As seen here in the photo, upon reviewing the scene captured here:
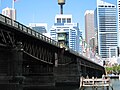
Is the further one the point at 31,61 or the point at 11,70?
the point at 31,61

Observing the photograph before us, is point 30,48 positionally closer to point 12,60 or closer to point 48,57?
point 12,60

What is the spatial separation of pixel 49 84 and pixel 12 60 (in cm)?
4145

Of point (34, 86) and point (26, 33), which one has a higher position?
point (26, 33)

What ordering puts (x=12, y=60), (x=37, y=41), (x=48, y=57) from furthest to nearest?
(x=48, y=57) < (x=37, y=41) < (x=12, y=60)

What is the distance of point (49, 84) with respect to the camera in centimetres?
9294

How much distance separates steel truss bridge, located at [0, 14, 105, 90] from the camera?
52.2 meters

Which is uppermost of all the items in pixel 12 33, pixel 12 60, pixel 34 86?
pixel 12 33

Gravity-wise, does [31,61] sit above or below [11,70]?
above

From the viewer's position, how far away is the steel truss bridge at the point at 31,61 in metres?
52.2

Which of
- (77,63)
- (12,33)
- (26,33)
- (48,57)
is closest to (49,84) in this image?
(48,57)

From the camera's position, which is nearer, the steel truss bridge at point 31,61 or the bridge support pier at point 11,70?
the bridge support pier at point 11,70

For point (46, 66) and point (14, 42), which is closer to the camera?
point (14, 42)

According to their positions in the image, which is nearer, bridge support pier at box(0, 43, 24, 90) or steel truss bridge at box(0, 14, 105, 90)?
bridge support pier at box(0, 43, 24, 90)

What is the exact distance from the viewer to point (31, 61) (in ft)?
270
